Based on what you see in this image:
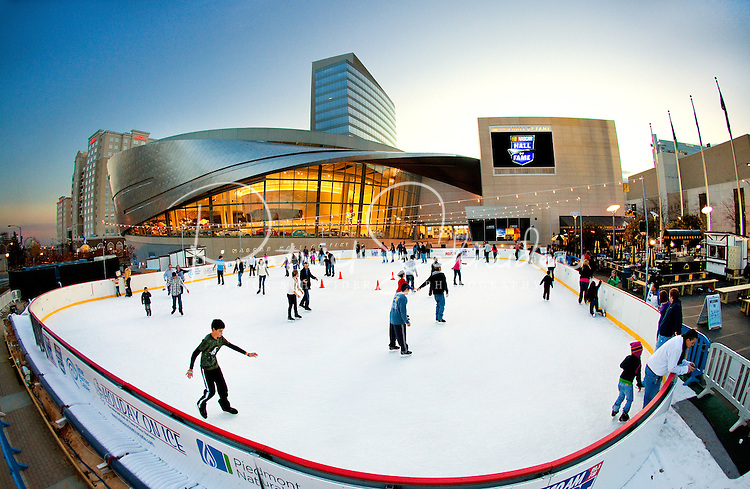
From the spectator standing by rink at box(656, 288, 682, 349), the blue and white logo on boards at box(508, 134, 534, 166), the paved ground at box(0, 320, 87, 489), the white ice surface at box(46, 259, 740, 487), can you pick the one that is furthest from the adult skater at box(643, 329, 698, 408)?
the blue and white logo on boards at box(508, 134, 534, 166)

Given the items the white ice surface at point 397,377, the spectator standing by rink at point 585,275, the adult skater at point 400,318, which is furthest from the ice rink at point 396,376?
the spectator standing by rink at point 585,275

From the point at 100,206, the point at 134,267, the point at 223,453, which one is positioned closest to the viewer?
the point at 223,453

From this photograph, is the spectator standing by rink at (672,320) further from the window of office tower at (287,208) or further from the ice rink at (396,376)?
the window of office tower at (287,208)

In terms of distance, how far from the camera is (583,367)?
477cm

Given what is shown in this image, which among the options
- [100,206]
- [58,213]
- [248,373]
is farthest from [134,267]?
[58,213]

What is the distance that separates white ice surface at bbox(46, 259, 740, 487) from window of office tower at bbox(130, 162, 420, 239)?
2476 centimetres

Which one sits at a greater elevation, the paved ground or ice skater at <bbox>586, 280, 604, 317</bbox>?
ice skater at <bbox>586, 280, 604, 317</bbox>

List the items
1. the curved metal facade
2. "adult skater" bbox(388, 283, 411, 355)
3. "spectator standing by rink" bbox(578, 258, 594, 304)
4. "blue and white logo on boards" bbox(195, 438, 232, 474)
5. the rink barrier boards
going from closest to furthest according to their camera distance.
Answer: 1. the rink barrier boards
2. "blue and white logo on boards" bbox(195, 438, 232, 474)
3. "adult skater" bbox(388, 283, 411, 355)
4. "spectator standing by rink" bbox(578, 258, 594, 304)
5. the curved metal facade

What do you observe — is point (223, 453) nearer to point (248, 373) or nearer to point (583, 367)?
point (248, 373)

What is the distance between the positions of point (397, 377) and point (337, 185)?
3218 centimetres

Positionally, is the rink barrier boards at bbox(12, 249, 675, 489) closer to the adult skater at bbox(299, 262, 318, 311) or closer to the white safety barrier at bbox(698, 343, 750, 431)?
the white safety barrier at bbox(698, 343, 750, 431)

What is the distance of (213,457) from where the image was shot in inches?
99.5

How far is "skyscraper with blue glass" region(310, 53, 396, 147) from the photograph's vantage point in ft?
254

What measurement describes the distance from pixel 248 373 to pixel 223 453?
2.61 meters
